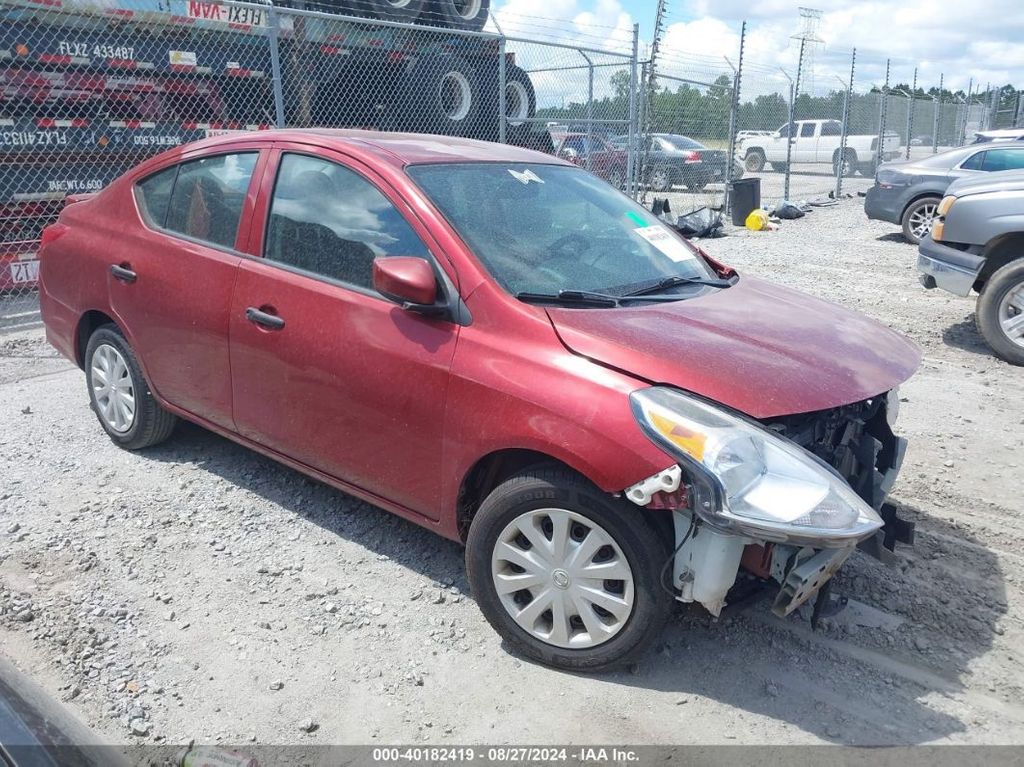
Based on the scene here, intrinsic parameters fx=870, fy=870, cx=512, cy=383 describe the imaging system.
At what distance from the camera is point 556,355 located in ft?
9.55

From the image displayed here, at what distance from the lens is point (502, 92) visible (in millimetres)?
10633

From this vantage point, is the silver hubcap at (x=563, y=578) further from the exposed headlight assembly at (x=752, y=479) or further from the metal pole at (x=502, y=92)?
the metal pole at (x=502, y=92)

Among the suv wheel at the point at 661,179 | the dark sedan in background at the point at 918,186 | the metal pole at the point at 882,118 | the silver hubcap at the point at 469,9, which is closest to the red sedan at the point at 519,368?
the silver hubcap at the point at 469,9

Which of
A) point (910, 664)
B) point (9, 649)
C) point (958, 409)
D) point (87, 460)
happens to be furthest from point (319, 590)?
point (958, 409)

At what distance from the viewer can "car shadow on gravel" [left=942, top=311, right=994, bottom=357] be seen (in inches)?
283

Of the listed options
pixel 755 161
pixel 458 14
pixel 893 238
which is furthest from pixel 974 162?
pixel 755 161

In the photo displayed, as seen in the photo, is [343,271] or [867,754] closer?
[867,754]

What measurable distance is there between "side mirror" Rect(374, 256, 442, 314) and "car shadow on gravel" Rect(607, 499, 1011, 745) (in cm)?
147

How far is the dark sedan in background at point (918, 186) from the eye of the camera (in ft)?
40.0

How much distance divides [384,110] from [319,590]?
7926mm

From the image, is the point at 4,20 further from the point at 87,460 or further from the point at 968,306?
the point at 968,306

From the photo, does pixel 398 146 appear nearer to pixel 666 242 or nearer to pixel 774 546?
pixel 666 242

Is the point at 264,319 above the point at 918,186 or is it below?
below

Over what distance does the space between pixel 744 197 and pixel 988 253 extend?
312 inches
